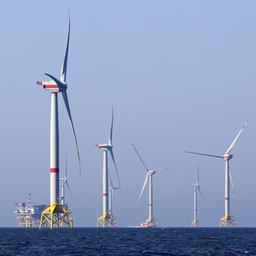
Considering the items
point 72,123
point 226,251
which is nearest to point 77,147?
point 72,123

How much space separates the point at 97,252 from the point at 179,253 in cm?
1096

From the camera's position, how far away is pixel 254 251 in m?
142

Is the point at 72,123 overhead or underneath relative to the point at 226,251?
overhead

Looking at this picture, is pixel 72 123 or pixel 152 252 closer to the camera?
pixel 152 252

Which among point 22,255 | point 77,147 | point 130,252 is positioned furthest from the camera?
point 77,147

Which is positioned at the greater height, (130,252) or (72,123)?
(72,123)

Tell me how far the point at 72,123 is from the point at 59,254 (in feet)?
230

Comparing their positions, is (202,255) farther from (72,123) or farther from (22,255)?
(72,123)

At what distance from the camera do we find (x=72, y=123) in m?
196

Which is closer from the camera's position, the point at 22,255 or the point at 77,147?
the point at 22,255

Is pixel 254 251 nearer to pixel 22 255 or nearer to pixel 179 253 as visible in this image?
pixel 179 253

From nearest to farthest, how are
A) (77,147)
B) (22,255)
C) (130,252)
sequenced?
(22,255) → (130,252) → (77,147)

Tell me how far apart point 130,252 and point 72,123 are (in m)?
63.7

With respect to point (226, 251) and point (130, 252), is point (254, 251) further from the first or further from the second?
point (130, 252)
